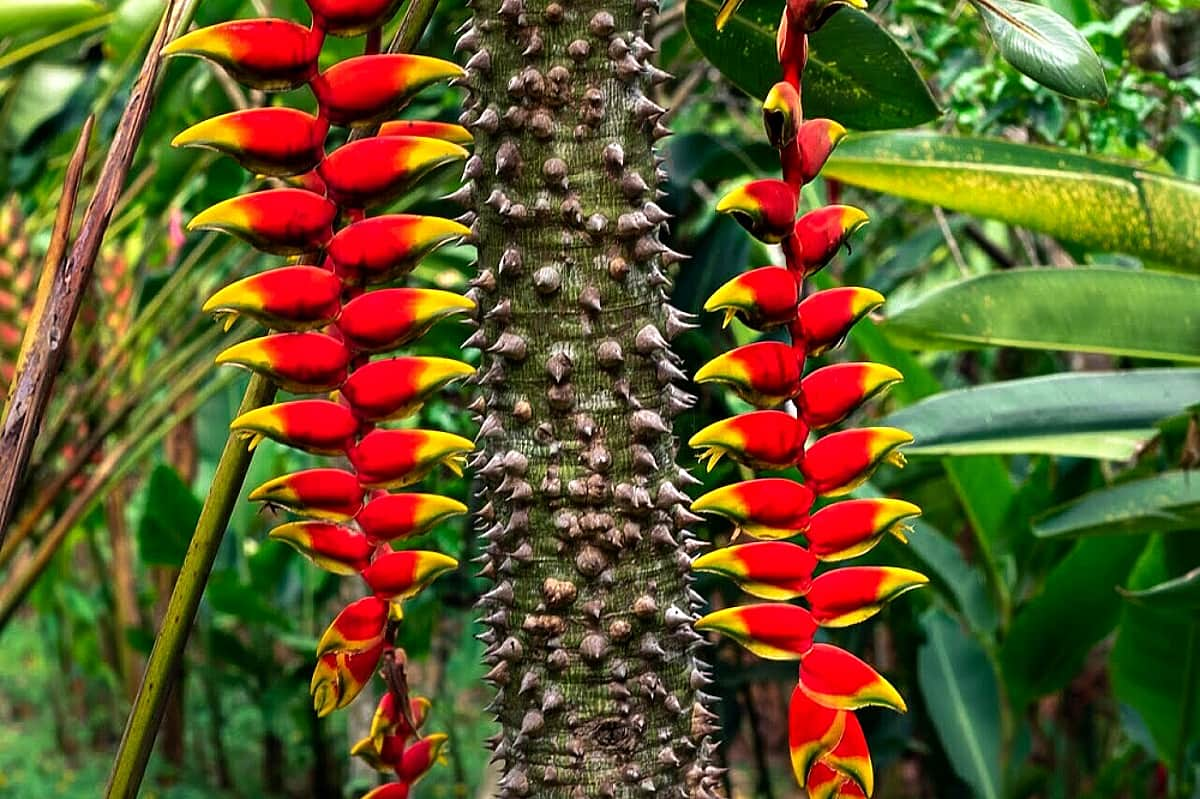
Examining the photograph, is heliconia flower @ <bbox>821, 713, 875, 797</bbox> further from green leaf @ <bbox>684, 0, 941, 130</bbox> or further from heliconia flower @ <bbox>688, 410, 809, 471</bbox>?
green leaf @ <bbox>684, 0, 941, 130</bbox>

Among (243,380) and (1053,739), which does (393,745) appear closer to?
(243,380)

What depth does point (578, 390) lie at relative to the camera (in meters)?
0.47

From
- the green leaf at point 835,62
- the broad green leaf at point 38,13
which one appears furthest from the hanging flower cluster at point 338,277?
the broad green leaf at point 38,13

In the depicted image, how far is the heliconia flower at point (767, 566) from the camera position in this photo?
41cm

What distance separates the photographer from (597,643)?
1.52 feet

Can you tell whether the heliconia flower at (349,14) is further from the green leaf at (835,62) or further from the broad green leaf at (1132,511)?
the broad green leaf at (1132,511)

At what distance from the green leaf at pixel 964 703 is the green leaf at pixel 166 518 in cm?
111

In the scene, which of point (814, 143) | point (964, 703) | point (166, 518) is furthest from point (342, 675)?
point (166, 518)

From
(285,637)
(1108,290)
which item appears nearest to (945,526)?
(1108,290)

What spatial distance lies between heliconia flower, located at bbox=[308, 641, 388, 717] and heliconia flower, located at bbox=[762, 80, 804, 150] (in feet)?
0.75

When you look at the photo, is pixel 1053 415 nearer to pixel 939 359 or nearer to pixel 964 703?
pixel 964 703

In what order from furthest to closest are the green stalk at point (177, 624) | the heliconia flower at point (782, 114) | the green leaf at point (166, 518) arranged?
the green leaf at point (166, 518) → the green stalk at point (177, 624) → the heliconia flower at point (782, 114)

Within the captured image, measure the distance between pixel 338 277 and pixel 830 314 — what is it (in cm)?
16

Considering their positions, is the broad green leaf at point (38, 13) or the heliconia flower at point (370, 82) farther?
the broad green leaf at point (38, 13)
